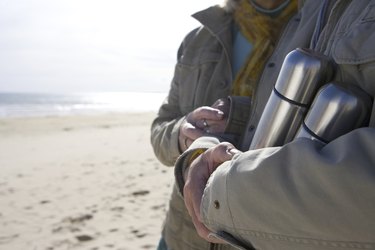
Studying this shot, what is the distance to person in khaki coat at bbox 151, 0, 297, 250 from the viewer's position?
1440 mm

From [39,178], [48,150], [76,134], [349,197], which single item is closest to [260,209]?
[349,197]

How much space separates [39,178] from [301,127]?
6.25 m

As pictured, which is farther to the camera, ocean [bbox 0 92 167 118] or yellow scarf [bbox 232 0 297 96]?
ocean [bbox 0 92 167 118]

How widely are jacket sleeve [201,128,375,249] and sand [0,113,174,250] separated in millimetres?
3104

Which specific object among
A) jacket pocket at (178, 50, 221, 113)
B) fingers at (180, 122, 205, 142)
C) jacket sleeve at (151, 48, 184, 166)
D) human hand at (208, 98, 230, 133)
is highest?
jacket pocket at (178, 50, 221, 113)

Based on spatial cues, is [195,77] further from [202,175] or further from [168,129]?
[202,175]

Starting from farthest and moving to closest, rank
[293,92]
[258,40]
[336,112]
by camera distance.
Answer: [258,40]
[293,92]
[336,112]

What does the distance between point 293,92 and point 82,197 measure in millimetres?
4717

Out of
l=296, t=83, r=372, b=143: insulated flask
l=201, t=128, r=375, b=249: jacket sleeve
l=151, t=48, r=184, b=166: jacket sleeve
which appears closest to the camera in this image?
l=201, t=128, r=375, b=249: jacket sleeve

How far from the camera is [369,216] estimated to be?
0.65 metres

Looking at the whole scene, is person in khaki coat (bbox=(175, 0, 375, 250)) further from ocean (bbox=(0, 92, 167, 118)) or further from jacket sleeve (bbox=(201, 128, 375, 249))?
ocean (bbox=(0, 92, 167, 118))

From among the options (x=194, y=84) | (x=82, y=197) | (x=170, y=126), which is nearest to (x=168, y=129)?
(x=170, y=126)

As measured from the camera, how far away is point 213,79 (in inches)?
69.0

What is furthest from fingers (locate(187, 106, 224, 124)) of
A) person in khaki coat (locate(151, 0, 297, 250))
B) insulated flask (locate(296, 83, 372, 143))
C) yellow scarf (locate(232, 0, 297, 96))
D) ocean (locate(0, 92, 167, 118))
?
ocean (locate(0, 92, 167, 118))
